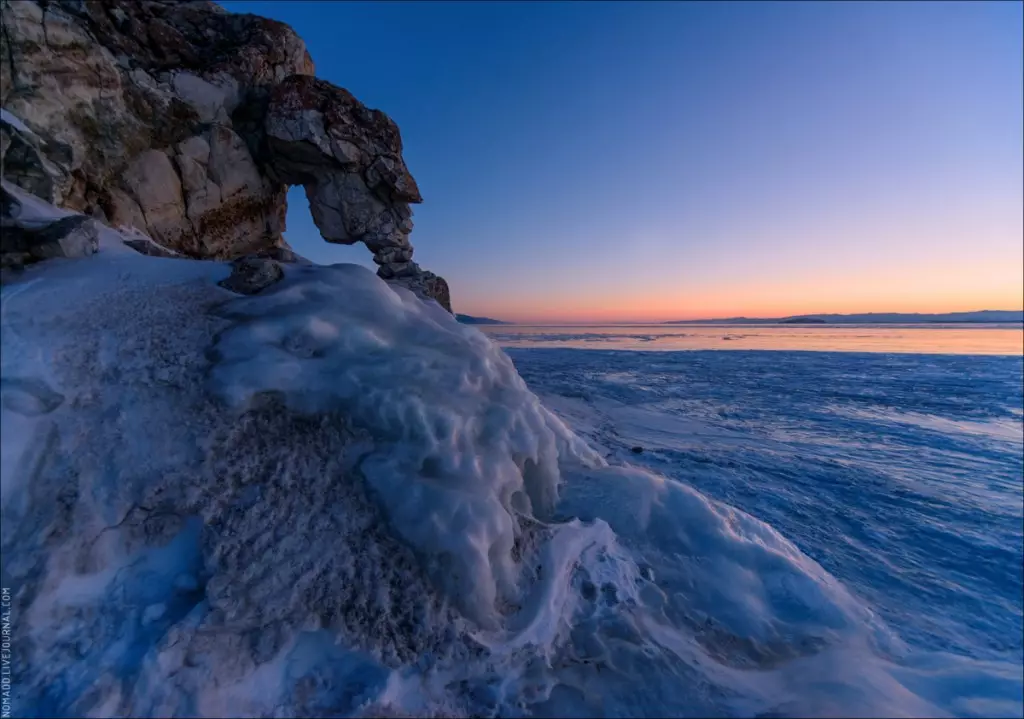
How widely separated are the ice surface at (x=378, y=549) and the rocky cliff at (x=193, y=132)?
3.71 meters

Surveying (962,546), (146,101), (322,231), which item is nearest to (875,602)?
(962,546)

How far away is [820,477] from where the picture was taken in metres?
7.26

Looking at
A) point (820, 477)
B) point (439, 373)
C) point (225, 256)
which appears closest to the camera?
point (439, 373)

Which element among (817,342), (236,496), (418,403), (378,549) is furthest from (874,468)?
(817,342)

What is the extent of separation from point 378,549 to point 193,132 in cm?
976

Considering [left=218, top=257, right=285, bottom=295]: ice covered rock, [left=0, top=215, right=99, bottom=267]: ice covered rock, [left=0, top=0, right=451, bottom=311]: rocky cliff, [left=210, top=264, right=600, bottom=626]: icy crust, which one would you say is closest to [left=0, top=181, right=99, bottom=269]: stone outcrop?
[left=0, top=215, right=99, bottom=267]: ice covered rock

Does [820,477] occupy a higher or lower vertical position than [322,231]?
lower

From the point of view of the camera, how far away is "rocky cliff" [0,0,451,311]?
6520 mm

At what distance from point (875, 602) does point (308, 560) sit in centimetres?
513

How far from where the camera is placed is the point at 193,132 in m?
8.98

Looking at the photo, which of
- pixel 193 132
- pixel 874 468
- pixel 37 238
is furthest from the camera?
pixel 193 132

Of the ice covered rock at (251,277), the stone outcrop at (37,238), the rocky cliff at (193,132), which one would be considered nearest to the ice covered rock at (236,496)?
the stone outcrop at (37,238)

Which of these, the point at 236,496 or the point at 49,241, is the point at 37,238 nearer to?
the point at 49,241

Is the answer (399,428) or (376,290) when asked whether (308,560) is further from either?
(376,290)
